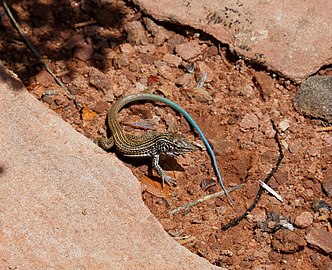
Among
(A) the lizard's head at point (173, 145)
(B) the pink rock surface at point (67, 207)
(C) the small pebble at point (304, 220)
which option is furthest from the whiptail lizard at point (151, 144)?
(C) the small pebble at point (304, 220)

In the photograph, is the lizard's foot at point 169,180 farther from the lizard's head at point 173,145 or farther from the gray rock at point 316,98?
the gray rock at point 316,98

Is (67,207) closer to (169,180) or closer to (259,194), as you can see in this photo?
(169,180)

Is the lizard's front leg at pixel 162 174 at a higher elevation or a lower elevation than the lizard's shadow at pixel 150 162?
higher

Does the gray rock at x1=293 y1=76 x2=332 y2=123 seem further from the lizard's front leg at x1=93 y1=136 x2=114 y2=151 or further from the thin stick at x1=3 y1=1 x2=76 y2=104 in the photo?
the thin stick at x1=3 y1=1 x2=76 y2=104

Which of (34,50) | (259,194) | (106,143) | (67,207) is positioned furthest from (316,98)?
(34,50)

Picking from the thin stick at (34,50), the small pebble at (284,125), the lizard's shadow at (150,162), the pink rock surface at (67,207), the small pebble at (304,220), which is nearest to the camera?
the pink rock surface at (67,207)

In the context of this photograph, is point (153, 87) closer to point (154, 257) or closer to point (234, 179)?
point (234, 179)

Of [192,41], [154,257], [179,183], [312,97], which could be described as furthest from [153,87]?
[154,257]
